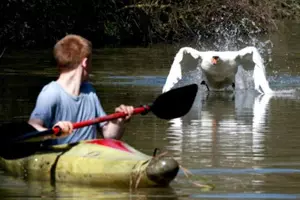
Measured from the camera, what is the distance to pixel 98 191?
8.27 meters

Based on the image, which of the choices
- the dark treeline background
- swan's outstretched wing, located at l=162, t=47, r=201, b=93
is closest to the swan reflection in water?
swan's outstretched wing, located at l=162, t=47, r=201, b=93

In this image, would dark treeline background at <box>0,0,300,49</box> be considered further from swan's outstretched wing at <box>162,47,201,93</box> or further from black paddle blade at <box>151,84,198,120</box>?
black paddle blade at <box>151,84,198,120</box>

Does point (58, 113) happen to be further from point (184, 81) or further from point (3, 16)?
point (3, 16)

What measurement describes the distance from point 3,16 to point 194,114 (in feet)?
58.1

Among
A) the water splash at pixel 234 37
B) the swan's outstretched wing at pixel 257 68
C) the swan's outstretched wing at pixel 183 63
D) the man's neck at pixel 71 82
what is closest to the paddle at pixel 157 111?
the man's neck at pixel 71 82

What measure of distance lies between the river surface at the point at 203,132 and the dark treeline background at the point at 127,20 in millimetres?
7524

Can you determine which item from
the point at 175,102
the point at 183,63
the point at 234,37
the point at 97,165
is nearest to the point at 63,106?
the point at 97,165

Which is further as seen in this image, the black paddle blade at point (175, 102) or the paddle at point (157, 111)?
the black paddle blade at point (175, 102)

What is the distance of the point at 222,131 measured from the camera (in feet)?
40.0

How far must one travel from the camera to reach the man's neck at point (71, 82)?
8.64 metres

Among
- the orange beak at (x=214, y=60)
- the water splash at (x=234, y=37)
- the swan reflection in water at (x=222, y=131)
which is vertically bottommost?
the swan reflection in water at (x=222, y=131)

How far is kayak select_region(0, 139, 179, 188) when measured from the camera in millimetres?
8148

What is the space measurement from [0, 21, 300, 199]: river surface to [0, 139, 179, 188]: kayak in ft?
0.30

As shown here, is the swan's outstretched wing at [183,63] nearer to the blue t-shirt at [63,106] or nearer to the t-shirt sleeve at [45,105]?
the blue t-shirt at [63,106]
